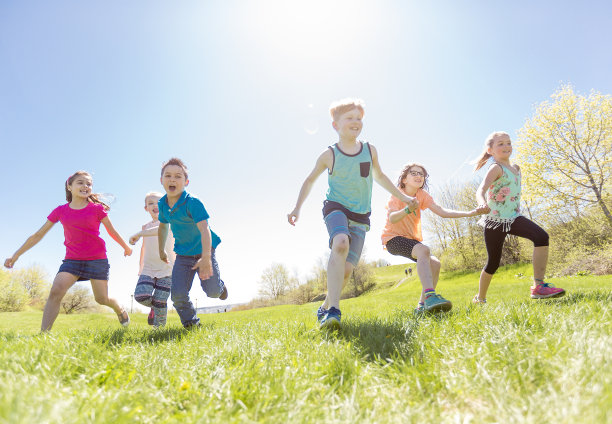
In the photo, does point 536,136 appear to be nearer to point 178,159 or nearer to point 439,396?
point 178,159

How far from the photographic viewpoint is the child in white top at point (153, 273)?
21.8ft

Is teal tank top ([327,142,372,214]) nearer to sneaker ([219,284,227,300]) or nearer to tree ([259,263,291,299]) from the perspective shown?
sneaker ([219,284,227,300])

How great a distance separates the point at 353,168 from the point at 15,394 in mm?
3815

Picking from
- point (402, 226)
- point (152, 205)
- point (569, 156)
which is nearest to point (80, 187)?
point (152, 205)

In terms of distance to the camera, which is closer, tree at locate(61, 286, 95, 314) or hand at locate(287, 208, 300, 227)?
hand at locate(287, 208, 300, 227)

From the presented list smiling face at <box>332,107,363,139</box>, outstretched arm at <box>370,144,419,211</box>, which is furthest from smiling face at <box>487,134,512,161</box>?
smiling face at <box>332,107,363,139</box>

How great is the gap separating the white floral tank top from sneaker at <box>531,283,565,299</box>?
0.94m

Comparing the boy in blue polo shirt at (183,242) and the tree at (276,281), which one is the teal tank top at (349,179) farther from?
the tree at (276,281)

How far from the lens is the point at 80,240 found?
558cm

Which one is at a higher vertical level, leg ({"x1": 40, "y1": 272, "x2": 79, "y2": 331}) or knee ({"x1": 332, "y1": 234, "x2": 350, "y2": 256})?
knee ({"x1": 332, "y1": 234, "x2": 350, "y2": 256})

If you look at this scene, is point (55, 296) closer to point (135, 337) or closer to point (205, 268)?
point (135, 337)

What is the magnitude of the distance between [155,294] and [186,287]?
7.60ft

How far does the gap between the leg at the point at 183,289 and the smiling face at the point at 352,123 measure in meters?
2.79

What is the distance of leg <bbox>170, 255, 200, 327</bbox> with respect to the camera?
4.89 m
